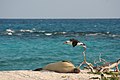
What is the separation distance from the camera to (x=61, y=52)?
33.3 metres

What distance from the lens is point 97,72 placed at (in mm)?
17078

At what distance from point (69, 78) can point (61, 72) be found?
1.92m

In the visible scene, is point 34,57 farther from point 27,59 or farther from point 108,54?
point 108,54

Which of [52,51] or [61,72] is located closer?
[61,72]

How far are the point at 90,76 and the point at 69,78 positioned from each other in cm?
107

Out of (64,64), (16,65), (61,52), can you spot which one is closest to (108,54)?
(61,52)

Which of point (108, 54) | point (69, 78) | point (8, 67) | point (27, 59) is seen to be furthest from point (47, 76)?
point (108, 54)

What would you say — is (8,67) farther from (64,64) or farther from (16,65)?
(64,64)

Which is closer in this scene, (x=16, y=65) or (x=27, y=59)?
(x=16, y=65)

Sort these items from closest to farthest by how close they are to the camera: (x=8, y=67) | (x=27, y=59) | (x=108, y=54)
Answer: (x=8, y=67) → (x=27, y=59) → (x=108, y=54)

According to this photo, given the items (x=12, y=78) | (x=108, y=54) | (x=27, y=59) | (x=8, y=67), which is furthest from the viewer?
(x=108, y=54)

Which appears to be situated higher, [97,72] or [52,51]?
[97,72]

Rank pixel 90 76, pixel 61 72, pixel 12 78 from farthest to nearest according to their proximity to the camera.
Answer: pixel 61 72 < pixel 90 76 < pixel 12 78

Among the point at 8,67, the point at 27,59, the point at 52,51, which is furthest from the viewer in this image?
the point at 52,51
